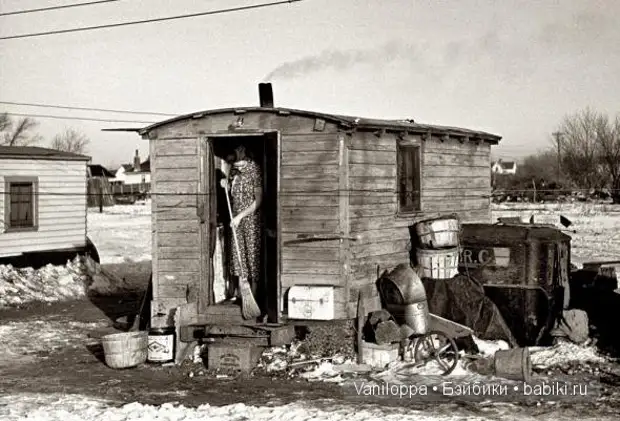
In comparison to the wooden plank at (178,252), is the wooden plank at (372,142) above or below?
above

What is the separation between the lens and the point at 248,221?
41.9 feet

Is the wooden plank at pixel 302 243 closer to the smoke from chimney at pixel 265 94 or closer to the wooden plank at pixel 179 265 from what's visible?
the wooden plank at pixel 179 265

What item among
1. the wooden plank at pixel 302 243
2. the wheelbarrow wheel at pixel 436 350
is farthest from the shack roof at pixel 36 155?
the wheelbarrow wheel at pixel 436 350

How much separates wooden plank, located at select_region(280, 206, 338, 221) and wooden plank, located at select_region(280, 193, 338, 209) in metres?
0.05

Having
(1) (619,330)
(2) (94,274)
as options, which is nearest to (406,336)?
(1) (619,330)

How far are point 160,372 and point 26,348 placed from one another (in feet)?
10.6

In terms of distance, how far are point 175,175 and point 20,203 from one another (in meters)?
10.3

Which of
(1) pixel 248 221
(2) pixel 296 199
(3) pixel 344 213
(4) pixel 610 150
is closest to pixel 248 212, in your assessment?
(1) pixel 248 221

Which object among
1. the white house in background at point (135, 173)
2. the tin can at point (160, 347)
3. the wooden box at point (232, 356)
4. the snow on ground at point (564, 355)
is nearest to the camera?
the snow on ground at point (564, 355)

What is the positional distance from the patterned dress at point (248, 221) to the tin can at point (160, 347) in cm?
189

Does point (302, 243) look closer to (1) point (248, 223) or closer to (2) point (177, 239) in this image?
(1) point (248, 223)

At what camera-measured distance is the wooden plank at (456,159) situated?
13.8 meters

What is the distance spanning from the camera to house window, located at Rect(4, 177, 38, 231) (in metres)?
20.5

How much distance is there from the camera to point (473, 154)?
15672 millimetres
